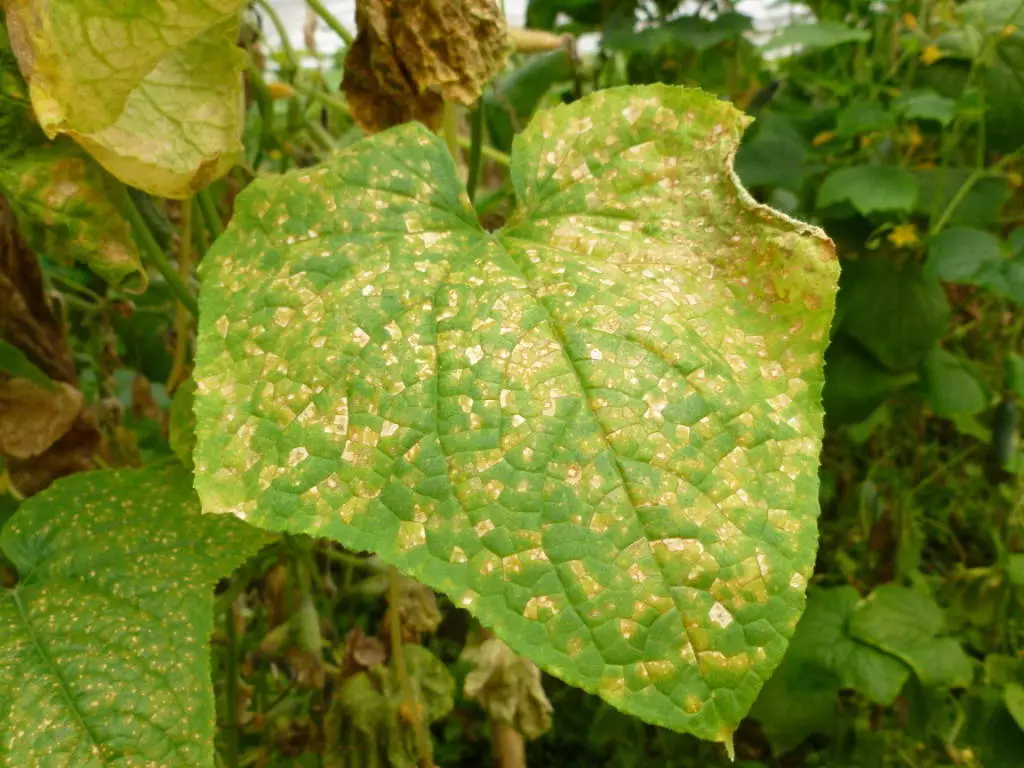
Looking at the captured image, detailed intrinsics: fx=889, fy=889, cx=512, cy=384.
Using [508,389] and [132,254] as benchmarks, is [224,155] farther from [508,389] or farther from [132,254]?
[508,389]

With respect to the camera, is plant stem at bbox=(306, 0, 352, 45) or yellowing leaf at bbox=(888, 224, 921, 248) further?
yellowing leaf at bbox=(888, 224, 921, 248)

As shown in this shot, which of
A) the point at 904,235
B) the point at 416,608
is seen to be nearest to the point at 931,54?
the point at 904,235

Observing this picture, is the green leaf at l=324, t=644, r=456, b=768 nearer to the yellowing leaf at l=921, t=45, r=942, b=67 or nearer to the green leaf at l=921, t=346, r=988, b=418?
the green leaf at l=921, t=346, r=988, b=418

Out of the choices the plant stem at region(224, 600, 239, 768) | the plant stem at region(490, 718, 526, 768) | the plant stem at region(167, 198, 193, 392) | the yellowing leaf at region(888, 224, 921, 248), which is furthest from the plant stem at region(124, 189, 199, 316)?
the yellowing leaf at region(888, 224, 921, 248)

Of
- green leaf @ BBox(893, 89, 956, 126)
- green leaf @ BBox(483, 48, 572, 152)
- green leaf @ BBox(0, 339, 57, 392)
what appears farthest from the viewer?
green leaf @ BBox(483, 48, 572, 152)

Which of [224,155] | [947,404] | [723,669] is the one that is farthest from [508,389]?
[947,404]

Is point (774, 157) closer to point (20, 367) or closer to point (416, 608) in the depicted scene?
point (416, 608)
